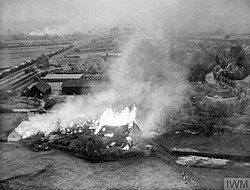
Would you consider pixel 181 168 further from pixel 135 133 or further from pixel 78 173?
pixel 78 173

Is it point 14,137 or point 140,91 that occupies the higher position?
point 140,91

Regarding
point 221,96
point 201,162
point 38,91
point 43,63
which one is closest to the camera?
point 201,162

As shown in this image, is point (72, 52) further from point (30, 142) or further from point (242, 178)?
point (242, 178)

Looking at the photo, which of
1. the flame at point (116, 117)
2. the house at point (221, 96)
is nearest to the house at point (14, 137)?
the flame at point (116, 117)

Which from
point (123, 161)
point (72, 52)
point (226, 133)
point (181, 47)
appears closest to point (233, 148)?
point (226, 133)

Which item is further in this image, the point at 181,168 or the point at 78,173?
the point at 181,168

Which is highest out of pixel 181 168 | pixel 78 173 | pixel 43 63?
pixel 43 63

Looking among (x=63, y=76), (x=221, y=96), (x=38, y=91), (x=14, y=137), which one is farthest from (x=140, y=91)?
(x=63, y=76)

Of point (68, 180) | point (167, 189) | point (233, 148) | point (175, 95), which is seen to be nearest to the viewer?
point (167, 189)
